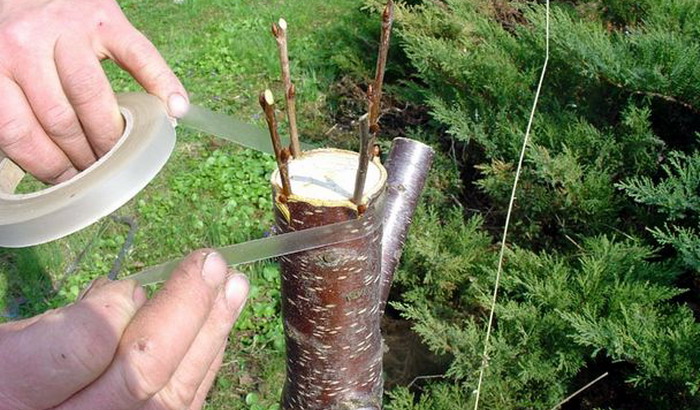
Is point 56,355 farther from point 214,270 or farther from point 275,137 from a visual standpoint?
point 275,137

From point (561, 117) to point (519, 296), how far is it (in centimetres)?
99

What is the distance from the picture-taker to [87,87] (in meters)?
1.68

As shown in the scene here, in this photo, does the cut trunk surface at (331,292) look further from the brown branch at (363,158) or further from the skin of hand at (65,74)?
the skin of hand at (65,74)

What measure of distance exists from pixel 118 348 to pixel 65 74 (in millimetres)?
863

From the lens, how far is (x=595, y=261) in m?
2.59

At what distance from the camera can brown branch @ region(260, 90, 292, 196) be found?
3.56 ft

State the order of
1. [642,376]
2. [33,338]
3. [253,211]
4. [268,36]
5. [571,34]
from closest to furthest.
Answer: [33,338] → [642,376] → [571,34] → [253,211] → [268,36]

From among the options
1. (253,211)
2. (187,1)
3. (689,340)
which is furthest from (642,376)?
(187,1)

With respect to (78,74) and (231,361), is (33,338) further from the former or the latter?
(231,361)

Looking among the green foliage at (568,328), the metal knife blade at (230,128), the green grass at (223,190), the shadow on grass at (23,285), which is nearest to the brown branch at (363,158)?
the metal knife blade at (230,128)

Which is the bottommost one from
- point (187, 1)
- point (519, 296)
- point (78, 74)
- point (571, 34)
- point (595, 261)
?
point (187, 1)

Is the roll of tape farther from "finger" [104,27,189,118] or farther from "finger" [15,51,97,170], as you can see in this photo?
"finger" [15,51,97,170]

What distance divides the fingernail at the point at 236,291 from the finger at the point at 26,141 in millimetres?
818

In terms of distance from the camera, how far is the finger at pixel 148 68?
172 cm
